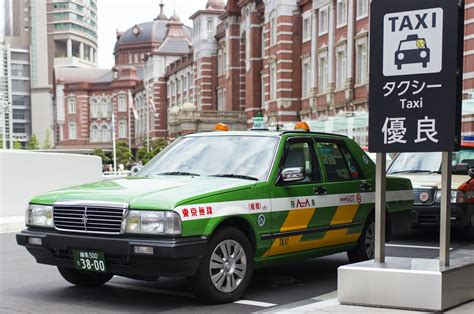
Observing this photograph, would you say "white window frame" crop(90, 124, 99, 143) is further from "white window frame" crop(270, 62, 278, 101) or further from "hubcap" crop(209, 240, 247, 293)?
"hubcap" crop(209, 240, 247, 293)

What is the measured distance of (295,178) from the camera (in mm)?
7293

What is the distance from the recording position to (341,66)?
42.0m

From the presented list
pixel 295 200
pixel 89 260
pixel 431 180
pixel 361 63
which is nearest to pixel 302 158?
pixel 295 200

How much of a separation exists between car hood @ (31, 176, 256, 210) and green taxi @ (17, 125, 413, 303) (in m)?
0.01

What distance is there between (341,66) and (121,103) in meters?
79.8

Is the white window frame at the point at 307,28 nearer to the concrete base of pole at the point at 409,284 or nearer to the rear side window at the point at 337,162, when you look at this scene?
the rear side window at the point at 337,162

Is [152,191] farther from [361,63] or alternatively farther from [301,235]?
[361,63]

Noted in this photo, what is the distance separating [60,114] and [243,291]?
411ft

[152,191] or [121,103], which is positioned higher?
[121,103]

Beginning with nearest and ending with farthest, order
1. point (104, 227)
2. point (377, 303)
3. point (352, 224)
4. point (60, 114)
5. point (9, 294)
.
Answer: point (377, 303) < point (104, 227) < point (9, 294) < point (352, 224) < point (60, 114)

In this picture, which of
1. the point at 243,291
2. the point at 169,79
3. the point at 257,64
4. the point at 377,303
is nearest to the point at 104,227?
the point at 243,291

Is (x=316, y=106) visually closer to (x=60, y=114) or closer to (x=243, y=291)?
(x=243, y=291)

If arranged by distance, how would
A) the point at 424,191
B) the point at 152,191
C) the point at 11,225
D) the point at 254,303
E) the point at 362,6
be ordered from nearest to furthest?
the point at 152,191
the point at 254,303
the point at 424,191
the point at 11,225
the point at 362,6

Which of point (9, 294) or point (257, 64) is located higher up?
point (257, 64)
